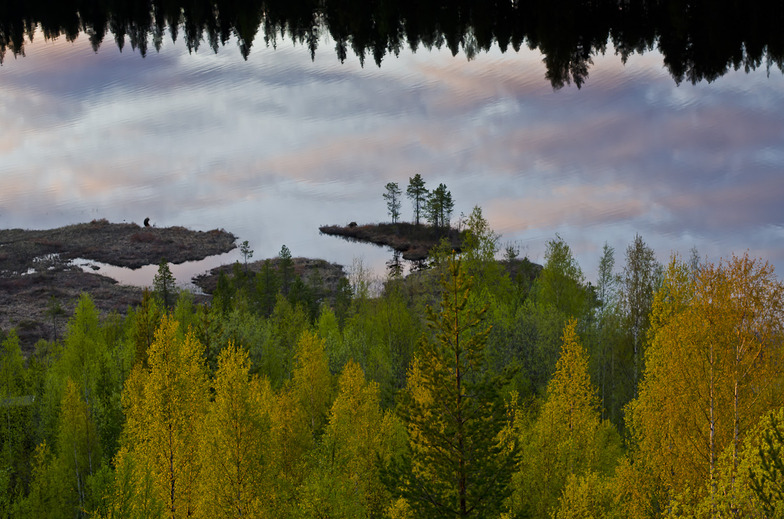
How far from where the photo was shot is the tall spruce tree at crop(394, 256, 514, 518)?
1959 cm

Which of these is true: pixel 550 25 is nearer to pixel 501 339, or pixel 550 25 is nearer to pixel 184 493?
pixel 184 493

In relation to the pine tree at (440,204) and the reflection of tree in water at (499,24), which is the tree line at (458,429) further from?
the pine tree at (440,204)

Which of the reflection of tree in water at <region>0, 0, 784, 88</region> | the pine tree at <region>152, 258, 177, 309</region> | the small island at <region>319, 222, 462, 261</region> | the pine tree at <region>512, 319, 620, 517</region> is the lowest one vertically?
the pine tree at <region>512, 319, 620, 517</region>

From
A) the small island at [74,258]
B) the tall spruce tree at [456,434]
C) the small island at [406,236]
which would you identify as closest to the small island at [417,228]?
the small island at [406,236]

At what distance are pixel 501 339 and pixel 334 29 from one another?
4083 cm

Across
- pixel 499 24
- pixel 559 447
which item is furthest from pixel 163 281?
pixel 499 24

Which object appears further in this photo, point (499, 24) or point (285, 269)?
point (285, 269)

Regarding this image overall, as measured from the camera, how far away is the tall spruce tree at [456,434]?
1959cm

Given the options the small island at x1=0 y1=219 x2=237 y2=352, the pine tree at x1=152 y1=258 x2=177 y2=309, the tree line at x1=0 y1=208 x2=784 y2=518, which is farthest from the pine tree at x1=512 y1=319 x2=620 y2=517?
the small island at x1=0 y1=219 x2=237 y2=352

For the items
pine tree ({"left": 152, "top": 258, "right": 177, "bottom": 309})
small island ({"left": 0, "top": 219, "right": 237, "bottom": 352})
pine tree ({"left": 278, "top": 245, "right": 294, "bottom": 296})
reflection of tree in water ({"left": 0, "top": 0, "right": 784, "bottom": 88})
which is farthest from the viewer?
small island ({"left": 0, "top": 219, "right": 237, "bottom": 352})

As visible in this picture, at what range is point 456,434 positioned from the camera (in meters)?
20.0

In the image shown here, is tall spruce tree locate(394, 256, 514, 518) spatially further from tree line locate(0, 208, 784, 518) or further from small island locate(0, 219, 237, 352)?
small island locate(0, 219, 237, 352)

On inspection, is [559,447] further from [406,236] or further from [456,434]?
[406,236]

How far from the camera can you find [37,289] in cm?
11144
